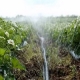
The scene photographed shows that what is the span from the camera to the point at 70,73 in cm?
656

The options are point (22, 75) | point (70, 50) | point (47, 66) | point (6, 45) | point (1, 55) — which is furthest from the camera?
point (70, 50)

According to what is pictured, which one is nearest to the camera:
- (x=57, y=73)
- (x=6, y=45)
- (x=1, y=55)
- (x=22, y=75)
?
(x=1, y=55)

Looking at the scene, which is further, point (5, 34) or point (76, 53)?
point (76, 53)

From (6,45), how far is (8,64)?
0.68m

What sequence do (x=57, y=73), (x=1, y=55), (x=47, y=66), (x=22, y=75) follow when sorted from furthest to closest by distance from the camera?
(x=47, y=66) → (x=57, y=73) → (x=22, y=75) → (x=1, y=55)

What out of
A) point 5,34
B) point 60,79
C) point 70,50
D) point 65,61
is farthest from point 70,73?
point 70,50

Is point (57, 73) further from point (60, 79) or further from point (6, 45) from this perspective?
point (6, 45)

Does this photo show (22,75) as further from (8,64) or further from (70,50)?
(70,50)

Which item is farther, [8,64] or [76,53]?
[76,53]

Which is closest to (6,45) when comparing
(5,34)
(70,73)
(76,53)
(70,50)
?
(5,34)

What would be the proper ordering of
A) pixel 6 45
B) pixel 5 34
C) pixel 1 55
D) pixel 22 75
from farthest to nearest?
pixel 22 75 < pixel 5 34 < pixel 6 45 < pixel 1 55

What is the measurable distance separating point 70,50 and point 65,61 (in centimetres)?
112

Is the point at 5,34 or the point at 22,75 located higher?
the point at 5,34

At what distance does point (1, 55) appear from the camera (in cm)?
426
